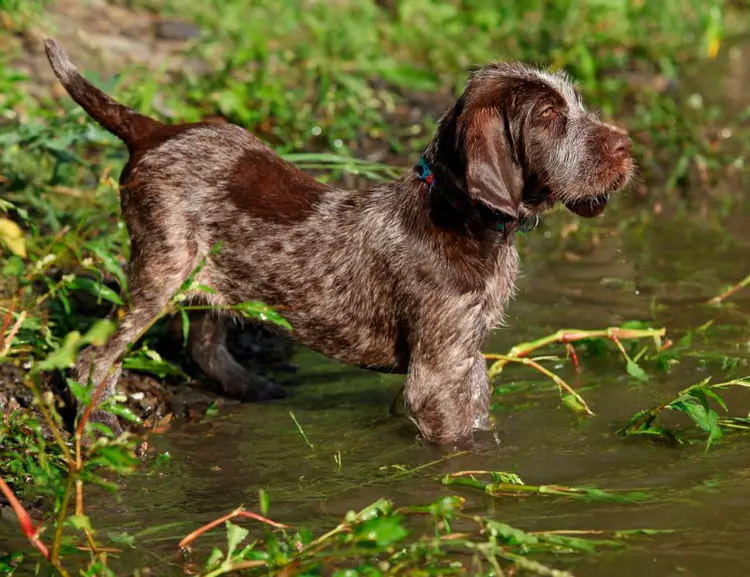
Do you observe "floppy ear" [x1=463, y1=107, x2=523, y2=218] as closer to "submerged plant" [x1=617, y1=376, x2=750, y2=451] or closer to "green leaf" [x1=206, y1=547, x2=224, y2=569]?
"submerged plant" [x1=617, y1=376, x2=750, y2=451]

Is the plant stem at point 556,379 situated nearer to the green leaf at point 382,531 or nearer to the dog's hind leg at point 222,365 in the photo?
the dog's hind leg at point 222,365

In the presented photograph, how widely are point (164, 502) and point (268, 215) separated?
4.83 ft

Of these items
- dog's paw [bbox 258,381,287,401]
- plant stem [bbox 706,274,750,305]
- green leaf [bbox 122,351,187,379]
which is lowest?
dog's paw [bbox 258,381,287,401]

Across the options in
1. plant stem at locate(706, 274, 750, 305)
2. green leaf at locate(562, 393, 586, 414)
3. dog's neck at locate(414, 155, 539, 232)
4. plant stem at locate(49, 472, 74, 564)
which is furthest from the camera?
plant stem at locate(706, 274, 750, 305)

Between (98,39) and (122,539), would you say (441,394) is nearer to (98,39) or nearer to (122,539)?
(122,539)

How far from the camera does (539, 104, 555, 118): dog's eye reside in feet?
18.1

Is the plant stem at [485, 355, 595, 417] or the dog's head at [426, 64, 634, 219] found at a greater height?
the dog's head at [426, 64, 634, 219]

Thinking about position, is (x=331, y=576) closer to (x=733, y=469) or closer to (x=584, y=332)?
(x=733, y=469)

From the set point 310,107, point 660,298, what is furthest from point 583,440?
point 310,107

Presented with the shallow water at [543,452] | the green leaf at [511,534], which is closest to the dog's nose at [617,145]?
the shallow water at [543,452]

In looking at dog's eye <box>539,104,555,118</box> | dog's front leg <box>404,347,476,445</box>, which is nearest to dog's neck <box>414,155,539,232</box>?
dog's eye <box>539,104,555,118</box>

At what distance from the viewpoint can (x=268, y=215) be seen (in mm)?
5977

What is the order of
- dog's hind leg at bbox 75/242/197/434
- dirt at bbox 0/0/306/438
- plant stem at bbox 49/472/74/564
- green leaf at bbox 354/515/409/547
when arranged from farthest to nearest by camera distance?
1. dirt at bbox 0/0/306/438
2. dog's hind leg at bbox 75/242/197/434
3. plant stem at bbox 49/472/74/564
4. green leaf at bbox 354/515/409/547

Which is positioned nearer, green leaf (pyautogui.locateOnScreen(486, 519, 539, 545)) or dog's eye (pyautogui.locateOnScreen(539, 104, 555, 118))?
green leaf (pyautogui.locateOnScreen(486, 519, 539, 545))
